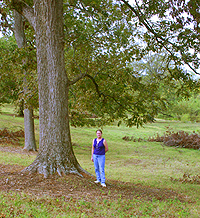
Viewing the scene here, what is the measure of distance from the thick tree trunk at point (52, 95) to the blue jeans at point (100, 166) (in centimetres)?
64

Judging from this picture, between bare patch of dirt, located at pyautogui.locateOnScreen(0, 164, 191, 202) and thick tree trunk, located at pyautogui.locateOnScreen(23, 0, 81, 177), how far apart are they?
0.38 metres

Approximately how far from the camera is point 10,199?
17.3 feet

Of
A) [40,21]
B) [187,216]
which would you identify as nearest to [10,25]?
[40,21]

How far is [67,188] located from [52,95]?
282cm

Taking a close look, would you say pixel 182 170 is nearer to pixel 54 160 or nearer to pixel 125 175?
pixel 125 175

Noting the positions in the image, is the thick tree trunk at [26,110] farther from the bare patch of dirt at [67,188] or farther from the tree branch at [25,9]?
the bare patch of dirt at [67,188]

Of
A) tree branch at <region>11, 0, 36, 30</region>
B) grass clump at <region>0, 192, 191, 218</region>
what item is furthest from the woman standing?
tree branch at <region>11, 0, 36, 30</region>

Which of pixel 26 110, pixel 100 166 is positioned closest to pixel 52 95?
pixel 100 166

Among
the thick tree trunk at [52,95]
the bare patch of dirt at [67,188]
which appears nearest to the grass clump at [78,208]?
the bare patch of dirt at [67,188]

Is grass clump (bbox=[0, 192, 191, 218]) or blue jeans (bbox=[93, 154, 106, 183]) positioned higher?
blue jeans (bbox=[93, 154, 106, 183])

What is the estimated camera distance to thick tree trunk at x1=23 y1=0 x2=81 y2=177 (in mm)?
7293

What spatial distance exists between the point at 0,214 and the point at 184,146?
1933cm

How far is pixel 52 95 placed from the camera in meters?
7.44

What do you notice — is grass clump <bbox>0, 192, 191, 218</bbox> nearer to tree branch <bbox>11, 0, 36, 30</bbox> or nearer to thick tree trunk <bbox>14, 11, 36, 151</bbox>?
tree branch <bbox>11, 0, 36, 30</bbox>
